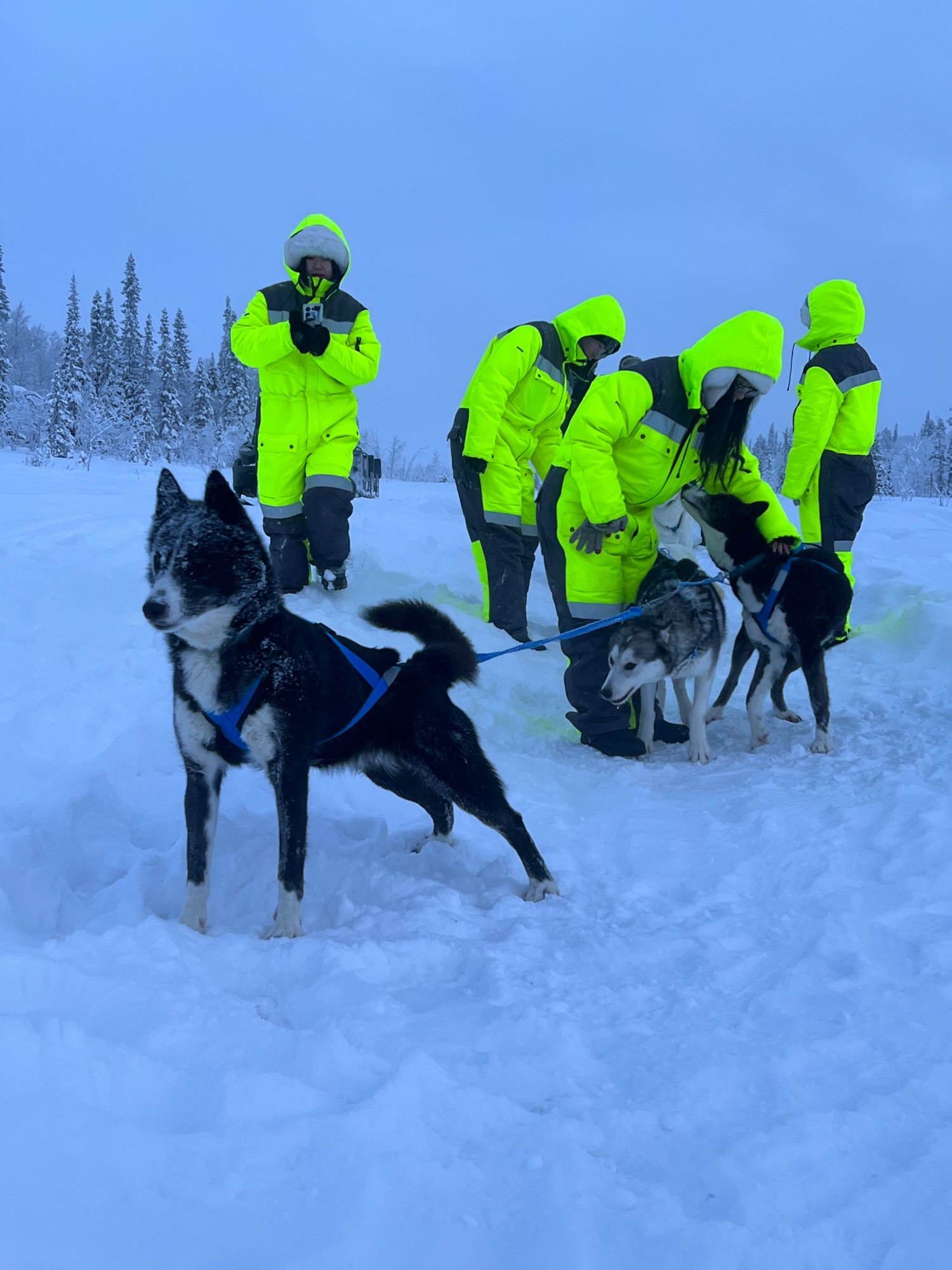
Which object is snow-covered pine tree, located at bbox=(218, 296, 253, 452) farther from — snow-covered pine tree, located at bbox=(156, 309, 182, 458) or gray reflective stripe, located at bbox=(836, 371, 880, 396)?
gray reflective stripe, located at bbox=(836, 371, 880, 396)

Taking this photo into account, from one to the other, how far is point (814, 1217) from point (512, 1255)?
0.45 m

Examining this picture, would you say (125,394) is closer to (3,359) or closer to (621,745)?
(3,359)

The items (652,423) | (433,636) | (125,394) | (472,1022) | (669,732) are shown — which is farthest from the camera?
(125,394)

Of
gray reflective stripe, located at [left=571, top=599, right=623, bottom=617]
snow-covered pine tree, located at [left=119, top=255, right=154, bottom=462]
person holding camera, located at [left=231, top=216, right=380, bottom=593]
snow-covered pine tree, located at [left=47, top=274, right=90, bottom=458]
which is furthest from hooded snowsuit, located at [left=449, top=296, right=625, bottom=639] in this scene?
snow-covered pine tree, located at [left=47, top=274, right=90, bottom=458]

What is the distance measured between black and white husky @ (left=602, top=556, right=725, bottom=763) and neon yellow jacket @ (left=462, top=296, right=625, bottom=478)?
176cm

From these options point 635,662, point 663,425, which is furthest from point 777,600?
point 663,425

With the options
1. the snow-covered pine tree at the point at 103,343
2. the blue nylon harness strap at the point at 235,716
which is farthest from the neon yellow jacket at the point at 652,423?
the snow-covered pine tree at the point at 103,343

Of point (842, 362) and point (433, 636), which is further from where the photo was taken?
point (842, 362)

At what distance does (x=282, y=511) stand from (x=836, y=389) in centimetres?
371

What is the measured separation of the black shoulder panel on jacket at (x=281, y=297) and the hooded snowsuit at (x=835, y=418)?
3.37 metres

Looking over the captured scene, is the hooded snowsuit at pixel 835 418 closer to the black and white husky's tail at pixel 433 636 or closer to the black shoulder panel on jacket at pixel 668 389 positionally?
the black shoulder panel on jacket at pixel 668 389

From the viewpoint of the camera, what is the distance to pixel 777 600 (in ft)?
13.7

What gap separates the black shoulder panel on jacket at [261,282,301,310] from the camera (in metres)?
4.86

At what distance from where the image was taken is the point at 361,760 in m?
2.67
